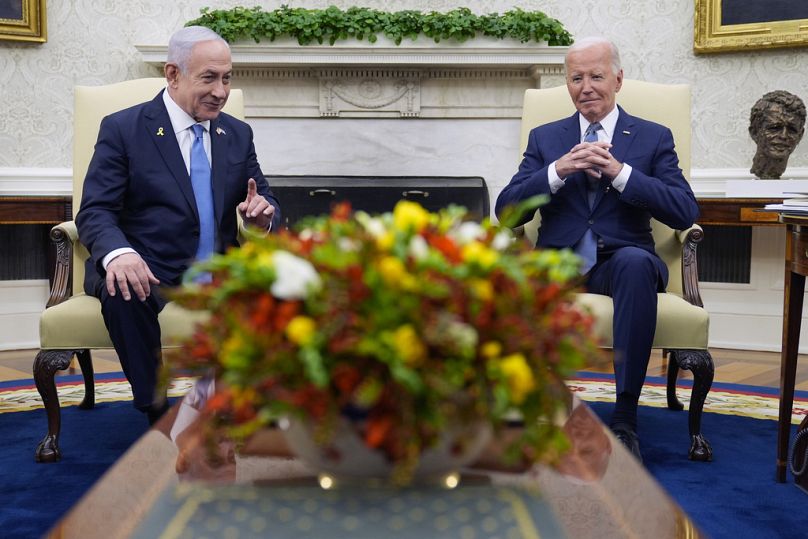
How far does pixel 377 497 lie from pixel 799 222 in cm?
170

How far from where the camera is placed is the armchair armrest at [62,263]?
111 inches

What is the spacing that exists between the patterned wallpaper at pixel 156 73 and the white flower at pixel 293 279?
4.51 meters

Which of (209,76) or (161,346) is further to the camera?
(209,76)

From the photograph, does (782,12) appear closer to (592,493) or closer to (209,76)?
(209,76)

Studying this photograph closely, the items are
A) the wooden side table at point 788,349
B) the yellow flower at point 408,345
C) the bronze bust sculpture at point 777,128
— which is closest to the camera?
the yellow flower at point 408,345

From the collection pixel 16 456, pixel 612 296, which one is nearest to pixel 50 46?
pixel 16 456

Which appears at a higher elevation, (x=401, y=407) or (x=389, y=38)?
(x=389, y=38)

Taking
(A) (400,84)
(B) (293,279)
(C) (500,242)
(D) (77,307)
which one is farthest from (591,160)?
(A) (400,84)

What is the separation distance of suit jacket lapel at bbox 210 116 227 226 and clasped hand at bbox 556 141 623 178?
111cm

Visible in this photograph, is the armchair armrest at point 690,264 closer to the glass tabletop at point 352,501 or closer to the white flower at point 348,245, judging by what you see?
the glass tabletop at point 352,501

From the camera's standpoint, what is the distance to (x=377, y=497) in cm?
111

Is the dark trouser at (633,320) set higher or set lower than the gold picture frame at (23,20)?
lower

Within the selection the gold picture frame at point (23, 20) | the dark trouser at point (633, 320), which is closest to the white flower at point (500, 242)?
the dark trouser at point (633, 320)

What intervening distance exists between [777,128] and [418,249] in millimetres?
4015
